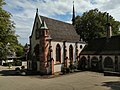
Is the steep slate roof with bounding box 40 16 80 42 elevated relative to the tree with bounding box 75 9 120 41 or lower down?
lower down

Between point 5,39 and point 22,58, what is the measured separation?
174ft

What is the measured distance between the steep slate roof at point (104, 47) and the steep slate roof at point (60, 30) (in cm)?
400

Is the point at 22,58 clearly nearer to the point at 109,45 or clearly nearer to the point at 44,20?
the point at 44,20

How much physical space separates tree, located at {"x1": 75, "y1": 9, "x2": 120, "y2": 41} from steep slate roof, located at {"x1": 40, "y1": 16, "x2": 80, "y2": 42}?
13.6 meters

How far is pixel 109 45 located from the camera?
Result: 40.8 m

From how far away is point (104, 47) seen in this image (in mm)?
41188

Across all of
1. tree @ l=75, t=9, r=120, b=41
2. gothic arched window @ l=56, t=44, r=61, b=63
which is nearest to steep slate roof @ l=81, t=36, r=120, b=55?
gothic arched window @ l=56, t=44, r=61, b=63

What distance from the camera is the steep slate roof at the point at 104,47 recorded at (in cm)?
3844

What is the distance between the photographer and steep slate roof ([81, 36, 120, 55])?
38.4 meters

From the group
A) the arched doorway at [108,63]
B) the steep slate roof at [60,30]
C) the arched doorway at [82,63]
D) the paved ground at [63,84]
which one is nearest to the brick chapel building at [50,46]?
the steep slate roof at [60,30]

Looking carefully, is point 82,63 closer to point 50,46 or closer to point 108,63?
point 108,63

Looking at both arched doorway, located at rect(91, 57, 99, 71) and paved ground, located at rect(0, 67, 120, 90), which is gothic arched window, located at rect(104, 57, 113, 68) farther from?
paved ground, located at rect(0, 67, 120, 90)

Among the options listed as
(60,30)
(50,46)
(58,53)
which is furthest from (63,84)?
(60,30)

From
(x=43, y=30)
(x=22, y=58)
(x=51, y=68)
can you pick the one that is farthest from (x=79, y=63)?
(x=22, y=58)
